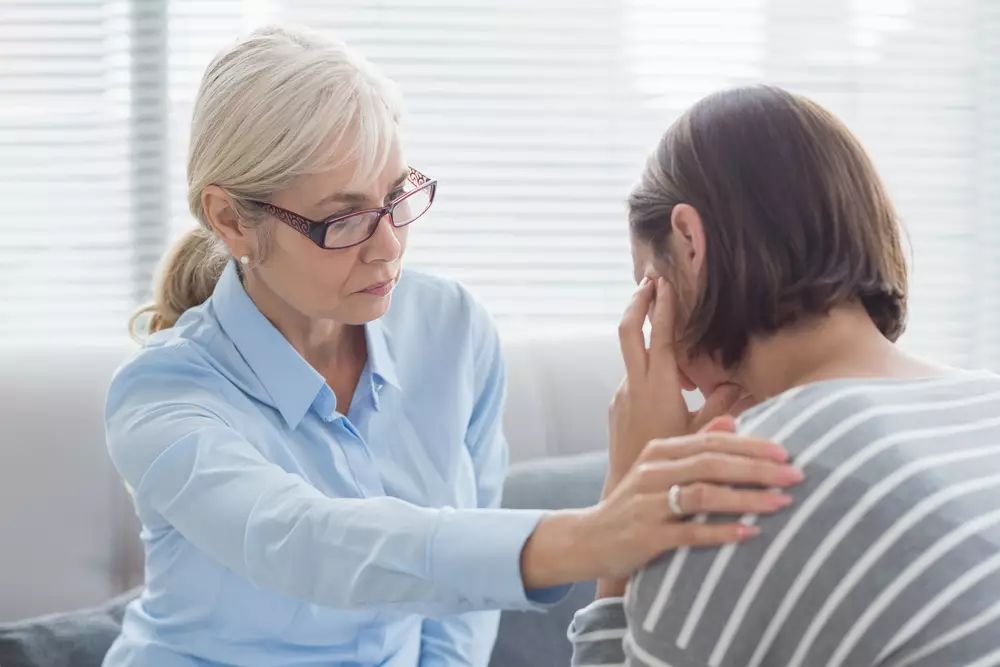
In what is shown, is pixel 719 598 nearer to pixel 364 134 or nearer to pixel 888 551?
pixel 888 551

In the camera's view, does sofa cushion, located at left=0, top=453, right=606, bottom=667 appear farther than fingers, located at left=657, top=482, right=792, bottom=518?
Yes

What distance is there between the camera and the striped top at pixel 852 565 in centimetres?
86

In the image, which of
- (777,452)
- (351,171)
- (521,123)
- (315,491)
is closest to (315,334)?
(351,171)

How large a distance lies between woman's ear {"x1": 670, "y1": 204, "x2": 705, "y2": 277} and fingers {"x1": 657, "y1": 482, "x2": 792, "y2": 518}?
0.26 m

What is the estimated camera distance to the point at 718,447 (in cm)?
91

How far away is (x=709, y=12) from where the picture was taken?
109 inches

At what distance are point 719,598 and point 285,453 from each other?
0.71 metres

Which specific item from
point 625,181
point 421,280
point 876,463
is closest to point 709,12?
point 625,181

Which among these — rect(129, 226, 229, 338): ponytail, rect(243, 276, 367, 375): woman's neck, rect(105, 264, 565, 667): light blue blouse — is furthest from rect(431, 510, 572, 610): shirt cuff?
rect(129, 226, 229, 338): ponytail

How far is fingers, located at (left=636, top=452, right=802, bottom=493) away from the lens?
0.89 meters

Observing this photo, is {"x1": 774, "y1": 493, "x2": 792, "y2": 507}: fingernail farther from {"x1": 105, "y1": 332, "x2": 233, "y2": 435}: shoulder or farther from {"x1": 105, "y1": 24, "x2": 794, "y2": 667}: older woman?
{"x1": 105, "y1": 332, "x2": 233, "y2": 435}: shoulder

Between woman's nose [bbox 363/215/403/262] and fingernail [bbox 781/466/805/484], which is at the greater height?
fingernail [bbox 781/466/805/484]

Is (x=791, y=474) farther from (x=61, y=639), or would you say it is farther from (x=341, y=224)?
(x=61, y=639)

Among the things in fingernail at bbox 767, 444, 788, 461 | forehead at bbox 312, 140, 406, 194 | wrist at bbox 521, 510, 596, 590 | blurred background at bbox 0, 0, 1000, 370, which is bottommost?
blurred background at bbox 0, 0, 1000, 370
